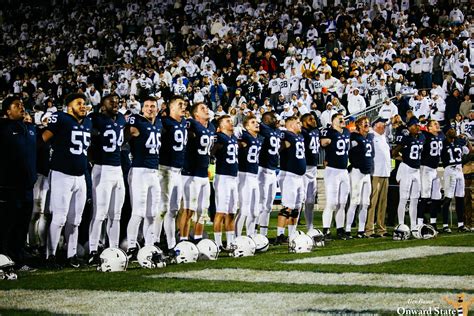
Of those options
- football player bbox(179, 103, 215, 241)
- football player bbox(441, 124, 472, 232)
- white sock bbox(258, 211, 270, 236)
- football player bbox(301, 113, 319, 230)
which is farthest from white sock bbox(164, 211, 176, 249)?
football player bbox(441, 124, 472, 232)

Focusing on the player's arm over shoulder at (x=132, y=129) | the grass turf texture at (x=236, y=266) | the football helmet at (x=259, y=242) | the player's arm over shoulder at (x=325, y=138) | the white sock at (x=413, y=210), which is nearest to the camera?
the grass turf texture at (x=236, y=266)

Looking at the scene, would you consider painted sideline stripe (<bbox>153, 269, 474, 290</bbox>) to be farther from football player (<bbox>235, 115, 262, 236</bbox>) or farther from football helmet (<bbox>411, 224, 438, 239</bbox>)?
football helmet (<bbox>411, 224, 438, 239</bbox>)

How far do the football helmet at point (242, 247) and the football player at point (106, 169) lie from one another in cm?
142

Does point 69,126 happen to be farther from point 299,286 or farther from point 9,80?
point 9,80

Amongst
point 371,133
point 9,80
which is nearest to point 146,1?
point 9,80


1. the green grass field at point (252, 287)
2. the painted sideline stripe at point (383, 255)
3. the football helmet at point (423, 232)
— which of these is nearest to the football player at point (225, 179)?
the green grass field at point (252, 287)

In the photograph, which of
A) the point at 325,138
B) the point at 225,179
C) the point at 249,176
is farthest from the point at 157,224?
the point at 325,138

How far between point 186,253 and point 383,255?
7.12 ft

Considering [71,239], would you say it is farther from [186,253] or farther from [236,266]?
[236,266]

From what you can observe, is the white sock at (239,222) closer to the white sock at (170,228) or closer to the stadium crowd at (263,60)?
the white sock at (170,228)

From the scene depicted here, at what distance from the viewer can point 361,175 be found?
13.7 m

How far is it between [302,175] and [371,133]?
1.64 m

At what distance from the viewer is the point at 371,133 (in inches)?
553

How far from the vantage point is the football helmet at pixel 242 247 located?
35.4 feet
